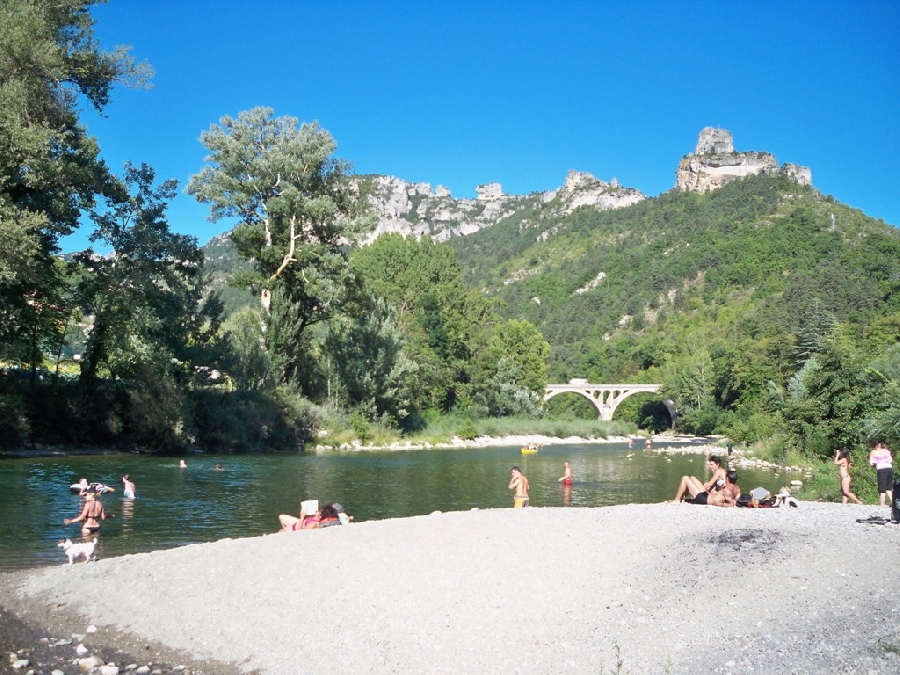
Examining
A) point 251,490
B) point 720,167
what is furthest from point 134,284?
point 720,167

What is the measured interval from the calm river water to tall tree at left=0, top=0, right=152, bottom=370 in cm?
622

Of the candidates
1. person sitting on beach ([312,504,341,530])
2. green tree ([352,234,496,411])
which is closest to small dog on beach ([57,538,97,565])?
person sitting on beach ([312,504,341,530])

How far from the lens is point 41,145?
939 inches

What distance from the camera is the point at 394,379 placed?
154 feet

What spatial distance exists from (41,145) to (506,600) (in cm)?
2251

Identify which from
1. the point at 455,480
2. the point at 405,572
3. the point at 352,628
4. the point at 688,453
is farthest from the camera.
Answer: the point at 688,453

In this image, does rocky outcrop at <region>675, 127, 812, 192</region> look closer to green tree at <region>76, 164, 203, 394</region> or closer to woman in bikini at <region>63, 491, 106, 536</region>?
green tree at <region>76, 164, 203, 394</region>

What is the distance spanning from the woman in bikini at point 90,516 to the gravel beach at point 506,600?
323 centimetres

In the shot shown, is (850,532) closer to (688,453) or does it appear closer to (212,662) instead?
(212,662)

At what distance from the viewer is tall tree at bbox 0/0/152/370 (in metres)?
23.4

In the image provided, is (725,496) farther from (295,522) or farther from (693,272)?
(693,272)

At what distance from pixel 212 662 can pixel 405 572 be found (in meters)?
2.74

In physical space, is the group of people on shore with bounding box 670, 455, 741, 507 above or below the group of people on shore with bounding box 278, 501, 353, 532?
above

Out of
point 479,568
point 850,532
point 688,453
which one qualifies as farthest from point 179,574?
point 688,453
